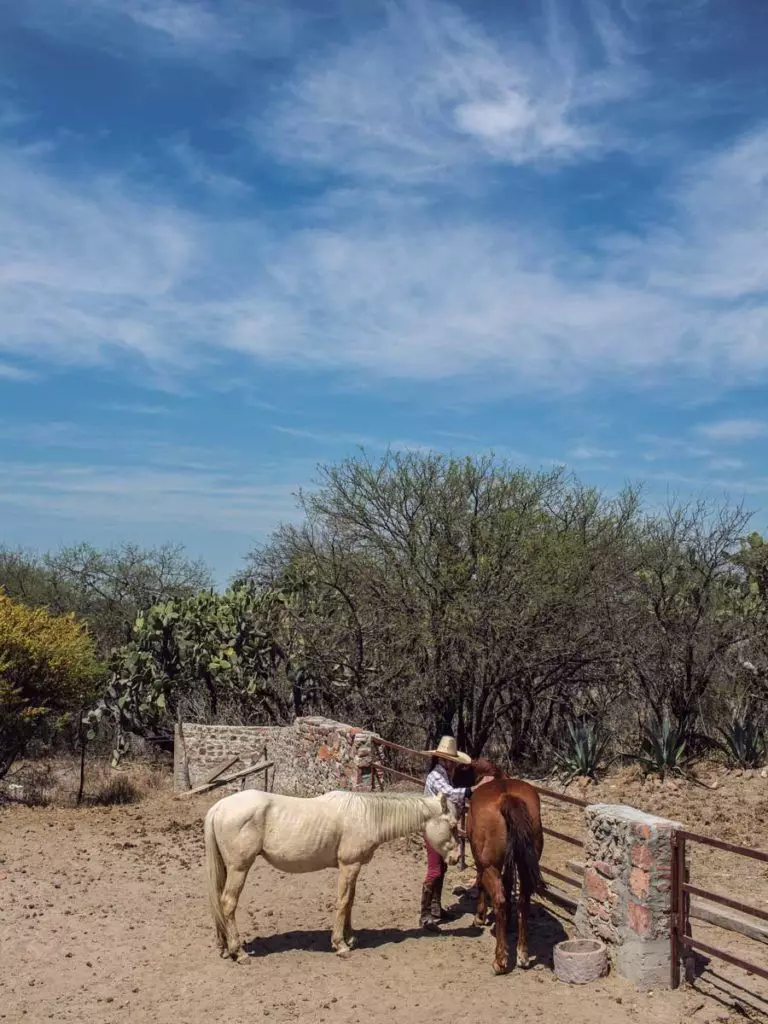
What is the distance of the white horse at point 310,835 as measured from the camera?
7.75m

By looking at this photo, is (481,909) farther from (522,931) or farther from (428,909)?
(522,931)

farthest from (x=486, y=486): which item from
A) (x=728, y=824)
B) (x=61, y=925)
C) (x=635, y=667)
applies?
(x=61, y=925)

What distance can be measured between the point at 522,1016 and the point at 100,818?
8.85 m

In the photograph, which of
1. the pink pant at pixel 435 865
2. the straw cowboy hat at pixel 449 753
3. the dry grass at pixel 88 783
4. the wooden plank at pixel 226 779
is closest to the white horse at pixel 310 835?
the pink pant at pixel 435 865

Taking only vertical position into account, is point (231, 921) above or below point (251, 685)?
below

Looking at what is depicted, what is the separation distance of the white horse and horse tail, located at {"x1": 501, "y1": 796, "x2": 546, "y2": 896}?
715 millimetres

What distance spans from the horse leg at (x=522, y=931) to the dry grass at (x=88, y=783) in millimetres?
9573

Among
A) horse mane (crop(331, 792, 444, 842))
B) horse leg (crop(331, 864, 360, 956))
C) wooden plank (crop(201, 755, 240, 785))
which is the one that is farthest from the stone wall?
horse leg (crop(331, 864, 360, 956))

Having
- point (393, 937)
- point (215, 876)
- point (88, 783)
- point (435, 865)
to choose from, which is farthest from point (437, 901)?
point (88, 783)

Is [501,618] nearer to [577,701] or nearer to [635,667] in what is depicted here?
[635,667]

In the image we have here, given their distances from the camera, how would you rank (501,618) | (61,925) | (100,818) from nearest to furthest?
1. (61,925)
2. (100,818)
3. (501,618)

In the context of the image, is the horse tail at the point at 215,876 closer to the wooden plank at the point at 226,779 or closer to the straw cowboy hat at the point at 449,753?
the straw cowboy hat at the point at 449,753

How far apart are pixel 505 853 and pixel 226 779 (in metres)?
9.26

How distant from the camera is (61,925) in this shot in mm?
8781
